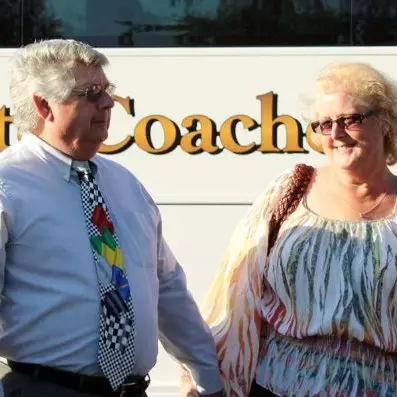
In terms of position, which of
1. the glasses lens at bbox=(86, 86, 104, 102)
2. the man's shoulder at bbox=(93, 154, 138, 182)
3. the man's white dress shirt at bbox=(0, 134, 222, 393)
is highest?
the glasses lens at bbox=(86, 86, 104, 102)

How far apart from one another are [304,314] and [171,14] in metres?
2.25

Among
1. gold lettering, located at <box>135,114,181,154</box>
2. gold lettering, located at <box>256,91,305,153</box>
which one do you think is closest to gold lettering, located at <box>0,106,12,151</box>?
gold lettering, located at <box>135,114,181,154</box>

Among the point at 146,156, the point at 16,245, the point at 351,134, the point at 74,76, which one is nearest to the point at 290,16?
the point at 146,156

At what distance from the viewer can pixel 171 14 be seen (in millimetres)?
4680

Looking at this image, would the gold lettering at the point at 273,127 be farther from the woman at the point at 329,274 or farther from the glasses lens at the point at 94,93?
the glasses lens at the point at 94,93

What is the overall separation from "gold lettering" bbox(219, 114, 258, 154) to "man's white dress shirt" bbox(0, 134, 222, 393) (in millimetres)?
1780

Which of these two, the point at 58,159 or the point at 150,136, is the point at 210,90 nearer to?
the point at 150,136

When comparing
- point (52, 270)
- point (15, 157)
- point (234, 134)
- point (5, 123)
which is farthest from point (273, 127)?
point (52, 270)

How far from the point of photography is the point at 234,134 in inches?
178

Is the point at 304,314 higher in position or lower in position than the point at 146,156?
lower

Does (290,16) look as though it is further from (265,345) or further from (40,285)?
(40,285)

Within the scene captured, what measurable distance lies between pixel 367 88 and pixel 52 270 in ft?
3.42

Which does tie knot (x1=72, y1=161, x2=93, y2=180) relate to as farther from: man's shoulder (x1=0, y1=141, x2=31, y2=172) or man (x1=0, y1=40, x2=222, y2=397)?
man's shoulder (x1=0, y1=141, x2=31, y2=172)

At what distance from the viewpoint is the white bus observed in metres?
4.52
